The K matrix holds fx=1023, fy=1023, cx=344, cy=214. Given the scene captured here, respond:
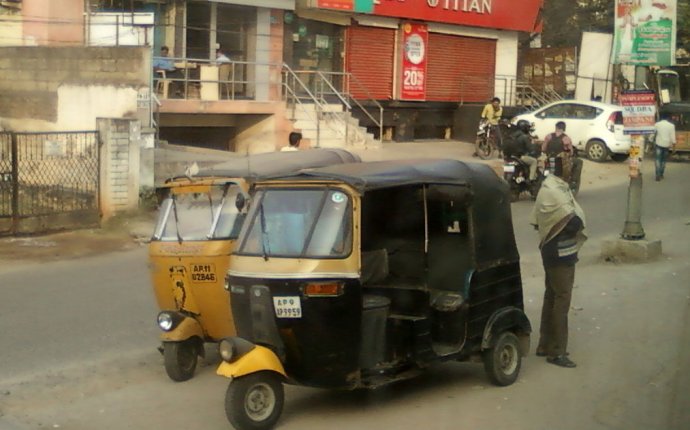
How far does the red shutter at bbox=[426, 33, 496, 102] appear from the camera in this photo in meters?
31.5

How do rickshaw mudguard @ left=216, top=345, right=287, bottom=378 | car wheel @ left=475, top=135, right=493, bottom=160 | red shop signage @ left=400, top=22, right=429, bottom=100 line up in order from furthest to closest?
red shop signage @ left=400, top=22, right=429, bottom=100
car wheel @ left=475, top=135, right=493, bottom=160
rickshaw mudguard @ left=216, top=345, right=287, bottom=378

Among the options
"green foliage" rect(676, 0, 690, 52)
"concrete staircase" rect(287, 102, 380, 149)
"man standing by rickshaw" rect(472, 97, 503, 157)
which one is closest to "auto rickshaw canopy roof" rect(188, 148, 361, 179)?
"concrete staircase" rect(287, 102, 380, 149)

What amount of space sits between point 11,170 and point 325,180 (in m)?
9.31

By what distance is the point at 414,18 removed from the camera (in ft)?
97.7

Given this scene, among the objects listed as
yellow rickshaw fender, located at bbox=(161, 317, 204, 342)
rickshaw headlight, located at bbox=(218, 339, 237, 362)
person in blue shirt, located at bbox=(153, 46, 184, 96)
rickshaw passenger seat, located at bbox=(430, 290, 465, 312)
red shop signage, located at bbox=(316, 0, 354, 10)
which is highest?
red shop signage, located at bbox=(316, 0, 354, 10)

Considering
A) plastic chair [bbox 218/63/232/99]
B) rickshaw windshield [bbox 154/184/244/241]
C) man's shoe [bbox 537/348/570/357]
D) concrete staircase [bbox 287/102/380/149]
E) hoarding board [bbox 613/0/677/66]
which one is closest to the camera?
rickshaw windshield [bbox 154/184/244/241]

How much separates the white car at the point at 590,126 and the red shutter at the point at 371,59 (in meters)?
4.24

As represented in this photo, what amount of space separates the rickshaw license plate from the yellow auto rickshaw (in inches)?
54.2

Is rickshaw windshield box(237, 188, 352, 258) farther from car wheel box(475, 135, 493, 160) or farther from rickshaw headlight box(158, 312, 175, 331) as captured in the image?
car wheel box(475, 135, 493, 160)

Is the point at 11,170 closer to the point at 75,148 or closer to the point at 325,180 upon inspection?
the point at 75,148

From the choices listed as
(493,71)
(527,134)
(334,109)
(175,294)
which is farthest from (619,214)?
(493,71)

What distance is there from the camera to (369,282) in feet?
25.7

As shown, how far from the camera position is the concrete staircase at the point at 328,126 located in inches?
987

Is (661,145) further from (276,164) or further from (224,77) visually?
(276,164)
